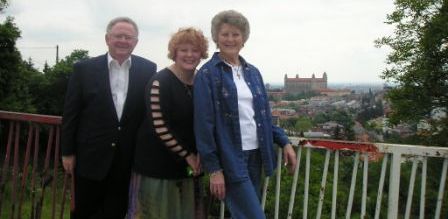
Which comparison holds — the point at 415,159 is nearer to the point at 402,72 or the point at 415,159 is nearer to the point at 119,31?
the point at 119,31

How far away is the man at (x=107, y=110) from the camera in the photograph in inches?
112

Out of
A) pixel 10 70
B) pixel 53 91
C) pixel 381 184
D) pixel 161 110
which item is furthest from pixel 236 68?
pixel 53 91

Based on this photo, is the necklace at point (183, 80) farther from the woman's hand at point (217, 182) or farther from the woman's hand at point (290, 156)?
the woman's hand at point (290, 156)

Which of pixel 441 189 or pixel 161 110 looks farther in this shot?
pixel 441 189

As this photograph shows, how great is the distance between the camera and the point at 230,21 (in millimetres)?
2521

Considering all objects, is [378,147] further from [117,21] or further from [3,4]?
[3,4]

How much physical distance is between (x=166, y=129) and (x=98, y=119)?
53cm

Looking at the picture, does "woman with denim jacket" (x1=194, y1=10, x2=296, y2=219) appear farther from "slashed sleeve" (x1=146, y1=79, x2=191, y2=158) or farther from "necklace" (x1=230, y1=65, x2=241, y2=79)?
"slashed sleeve" (x1=146, y1=79, x2=191, y2=158)

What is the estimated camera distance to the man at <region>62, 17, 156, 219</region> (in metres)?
2.85

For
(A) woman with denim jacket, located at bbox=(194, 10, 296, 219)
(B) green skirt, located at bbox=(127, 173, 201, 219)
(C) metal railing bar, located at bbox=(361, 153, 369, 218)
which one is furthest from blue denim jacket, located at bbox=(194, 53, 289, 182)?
(C) metal railing bar, located at bbox=(361, 153, 369, 218)

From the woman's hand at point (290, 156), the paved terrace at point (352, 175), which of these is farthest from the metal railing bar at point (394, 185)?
the woman's hand at point (290, 156)

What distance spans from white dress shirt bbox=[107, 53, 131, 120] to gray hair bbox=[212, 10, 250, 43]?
67 cm

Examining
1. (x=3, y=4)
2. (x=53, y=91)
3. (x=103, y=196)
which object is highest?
(x=3, y=4)

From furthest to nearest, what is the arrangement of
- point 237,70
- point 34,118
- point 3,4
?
point 3,4
point 34,118
point 237,70
